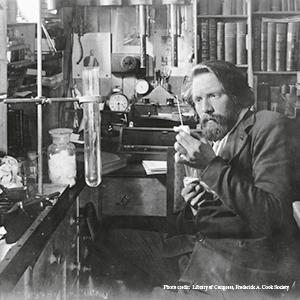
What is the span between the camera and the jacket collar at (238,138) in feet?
5.52

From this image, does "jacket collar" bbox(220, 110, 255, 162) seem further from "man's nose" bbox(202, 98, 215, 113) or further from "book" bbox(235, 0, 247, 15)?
"book" bbox(235, 0, 247, 15)

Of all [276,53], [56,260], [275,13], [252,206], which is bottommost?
[56,260]

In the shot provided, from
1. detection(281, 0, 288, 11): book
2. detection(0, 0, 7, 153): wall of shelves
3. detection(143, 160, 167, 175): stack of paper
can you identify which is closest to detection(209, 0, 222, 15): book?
detection(281, 0, 288, 11): book

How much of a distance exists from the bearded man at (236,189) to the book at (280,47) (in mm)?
695

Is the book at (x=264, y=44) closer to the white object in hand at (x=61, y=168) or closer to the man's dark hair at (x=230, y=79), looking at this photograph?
the man's dark hair at (x=230, y=79)

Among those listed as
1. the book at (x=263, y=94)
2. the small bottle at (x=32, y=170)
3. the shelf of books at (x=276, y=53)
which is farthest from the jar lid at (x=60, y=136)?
the book at (x=263, y=94)

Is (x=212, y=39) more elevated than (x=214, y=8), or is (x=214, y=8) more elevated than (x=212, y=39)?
(x=214, y=8)

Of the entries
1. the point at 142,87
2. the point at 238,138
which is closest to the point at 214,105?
the point at 238,138

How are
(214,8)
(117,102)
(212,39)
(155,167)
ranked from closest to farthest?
(155,167) < (212,39) < (214,8) < (117,102)

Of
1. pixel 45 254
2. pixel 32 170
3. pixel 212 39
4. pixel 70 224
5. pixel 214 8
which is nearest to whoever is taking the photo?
pixel 45 254

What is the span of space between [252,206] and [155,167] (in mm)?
798

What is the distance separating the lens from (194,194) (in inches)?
72.5

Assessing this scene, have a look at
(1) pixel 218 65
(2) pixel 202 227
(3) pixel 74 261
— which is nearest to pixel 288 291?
(2) pixel 202 227

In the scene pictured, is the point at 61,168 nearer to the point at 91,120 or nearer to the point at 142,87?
the point at 91,120
